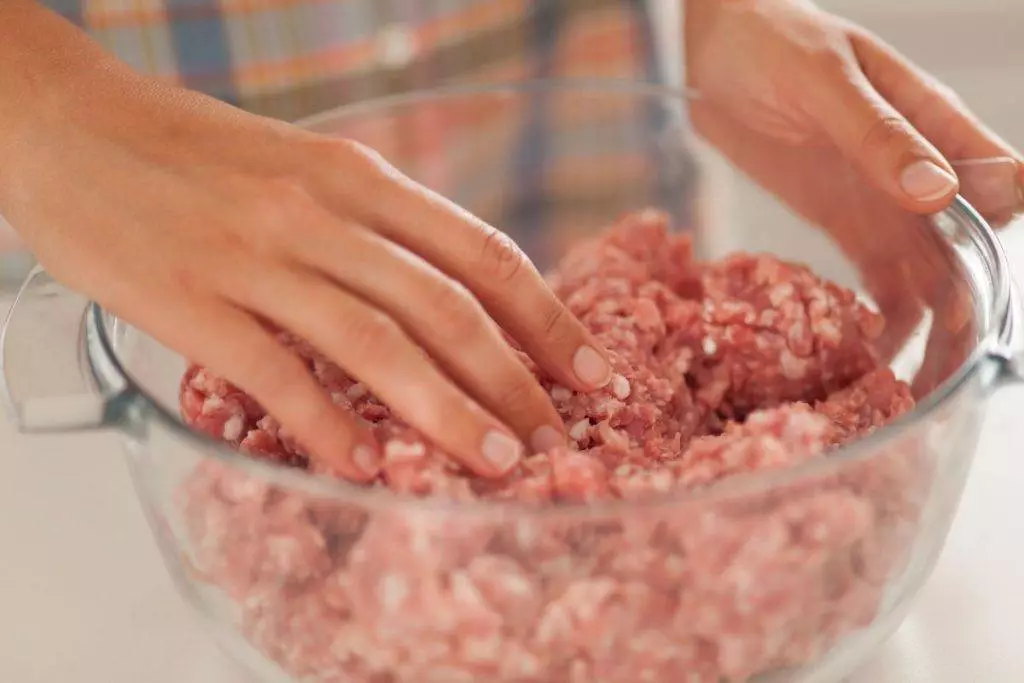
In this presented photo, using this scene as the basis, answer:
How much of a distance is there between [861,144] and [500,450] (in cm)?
45

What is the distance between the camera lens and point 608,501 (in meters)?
0.61

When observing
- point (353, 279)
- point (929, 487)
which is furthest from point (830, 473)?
point (353, 279)

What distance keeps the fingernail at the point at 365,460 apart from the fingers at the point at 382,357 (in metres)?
0.03

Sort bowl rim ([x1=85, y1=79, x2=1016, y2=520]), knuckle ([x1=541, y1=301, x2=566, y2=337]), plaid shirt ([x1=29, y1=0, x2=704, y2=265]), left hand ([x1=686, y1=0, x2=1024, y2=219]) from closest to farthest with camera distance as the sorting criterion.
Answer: bowl rim ([x1=85, y1=79, x2=1016, y2=520])
knuckle ([x1=541, y1=301, x2=566, y2=337])
left hand ([x1=686, y1=0, x2=1024, y2=219])
plaid shirt ([x1=29, y1=0, x2=704, y2=265])

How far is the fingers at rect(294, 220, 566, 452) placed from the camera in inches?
29.2

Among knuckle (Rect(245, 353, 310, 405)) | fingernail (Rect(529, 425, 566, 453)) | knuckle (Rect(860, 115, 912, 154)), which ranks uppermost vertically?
knuckle (Rect(860, 115, 912, 154))

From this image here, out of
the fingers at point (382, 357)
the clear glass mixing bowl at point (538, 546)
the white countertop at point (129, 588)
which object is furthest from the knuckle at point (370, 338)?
the white countertop at point (129, 588)

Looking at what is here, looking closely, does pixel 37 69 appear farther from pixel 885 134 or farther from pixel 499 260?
pixel 885 134

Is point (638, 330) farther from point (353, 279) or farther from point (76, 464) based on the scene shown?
point (76, 464)

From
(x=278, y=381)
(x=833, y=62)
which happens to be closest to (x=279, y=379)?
(x=278, y=381)

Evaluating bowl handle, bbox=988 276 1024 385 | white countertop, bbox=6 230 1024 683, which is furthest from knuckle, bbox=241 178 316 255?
bowl handle, bbox=988 276 1024 385

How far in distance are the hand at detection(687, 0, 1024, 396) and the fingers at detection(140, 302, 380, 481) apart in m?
0.46

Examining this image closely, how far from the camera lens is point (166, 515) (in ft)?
2.51

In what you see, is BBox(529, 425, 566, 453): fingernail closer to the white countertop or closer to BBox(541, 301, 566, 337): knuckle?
BBox(541, 301, 566, 337): knuckle
